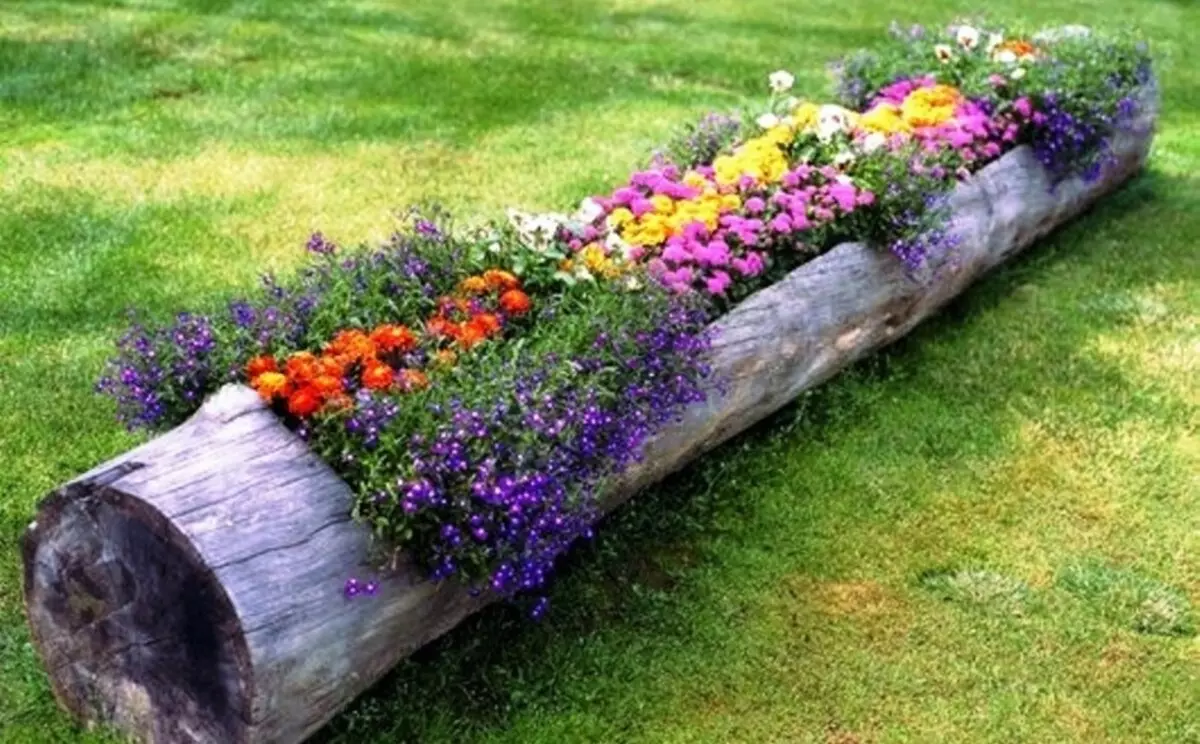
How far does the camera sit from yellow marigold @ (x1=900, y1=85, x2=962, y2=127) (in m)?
6.65

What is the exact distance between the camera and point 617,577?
4809 mm

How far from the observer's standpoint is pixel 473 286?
15.4ft

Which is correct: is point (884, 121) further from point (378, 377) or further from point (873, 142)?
point (378, 377)

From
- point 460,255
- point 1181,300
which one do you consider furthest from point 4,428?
point 1181,300

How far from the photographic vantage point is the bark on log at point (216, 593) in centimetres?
349

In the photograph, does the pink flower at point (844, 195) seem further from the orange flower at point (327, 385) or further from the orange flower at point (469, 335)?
the orange flower at point (327, 385)

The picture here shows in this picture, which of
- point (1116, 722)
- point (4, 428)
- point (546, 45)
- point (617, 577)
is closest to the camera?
point (1116, 722)

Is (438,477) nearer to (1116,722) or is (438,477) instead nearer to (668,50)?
(1116,722)

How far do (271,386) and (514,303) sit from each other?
95cm

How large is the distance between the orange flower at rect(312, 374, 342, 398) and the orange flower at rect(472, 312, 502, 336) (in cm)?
60

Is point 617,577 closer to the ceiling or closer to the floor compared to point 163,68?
closer to the floor

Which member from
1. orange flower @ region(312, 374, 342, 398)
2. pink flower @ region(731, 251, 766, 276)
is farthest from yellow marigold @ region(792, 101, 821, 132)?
orange flower @ region(312, 374, 342, 398)

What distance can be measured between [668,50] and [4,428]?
6707 mm

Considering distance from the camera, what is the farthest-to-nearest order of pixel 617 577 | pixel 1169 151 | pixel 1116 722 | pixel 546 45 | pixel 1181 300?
pixel 546 45 < pixel 1169 151 < pixel 1181 300 < pixel 617 577 < pixel 1116 722
